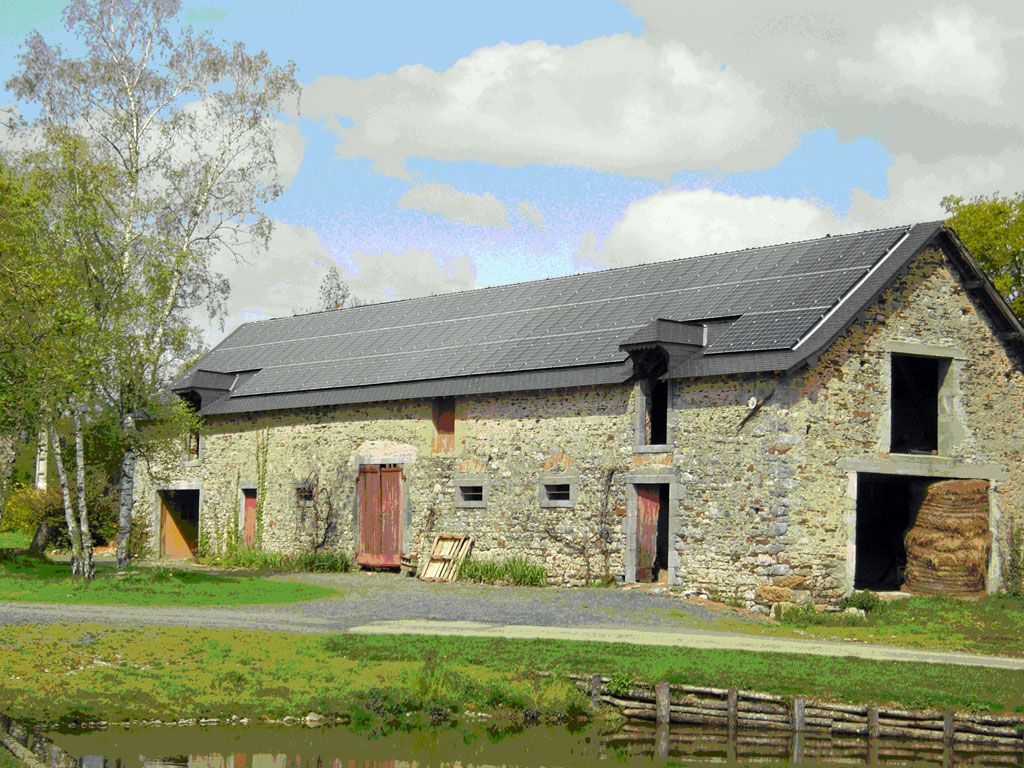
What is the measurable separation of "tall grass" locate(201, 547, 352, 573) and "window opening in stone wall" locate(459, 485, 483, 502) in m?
3.94

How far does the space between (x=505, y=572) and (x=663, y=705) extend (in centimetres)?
1234

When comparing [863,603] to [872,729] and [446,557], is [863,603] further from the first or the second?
[446,557]

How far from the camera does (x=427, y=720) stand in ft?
41.5

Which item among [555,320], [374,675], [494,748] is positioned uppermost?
[555,320]

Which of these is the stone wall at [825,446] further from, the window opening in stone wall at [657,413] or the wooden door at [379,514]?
the wooden door at [379,514]

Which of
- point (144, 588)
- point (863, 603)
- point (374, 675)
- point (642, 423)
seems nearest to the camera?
point (374, 675)

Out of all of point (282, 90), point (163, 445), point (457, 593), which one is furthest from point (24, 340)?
point (282, 90)

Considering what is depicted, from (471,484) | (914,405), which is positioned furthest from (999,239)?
(471,484)

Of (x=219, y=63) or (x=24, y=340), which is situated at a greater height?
(x=219, y=63)

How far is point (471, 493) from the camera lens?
26578 mm

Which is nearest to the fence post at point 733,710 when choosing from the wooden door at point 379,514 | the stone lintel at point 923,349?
the stone lintel at point 923,349

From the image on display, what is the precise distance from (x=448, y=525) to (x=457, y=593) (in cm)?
415

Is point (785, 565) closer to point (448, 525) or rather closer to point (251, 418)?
point (448, 525)

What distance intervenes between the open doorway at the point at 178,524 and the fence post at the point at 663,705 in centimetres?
2448
